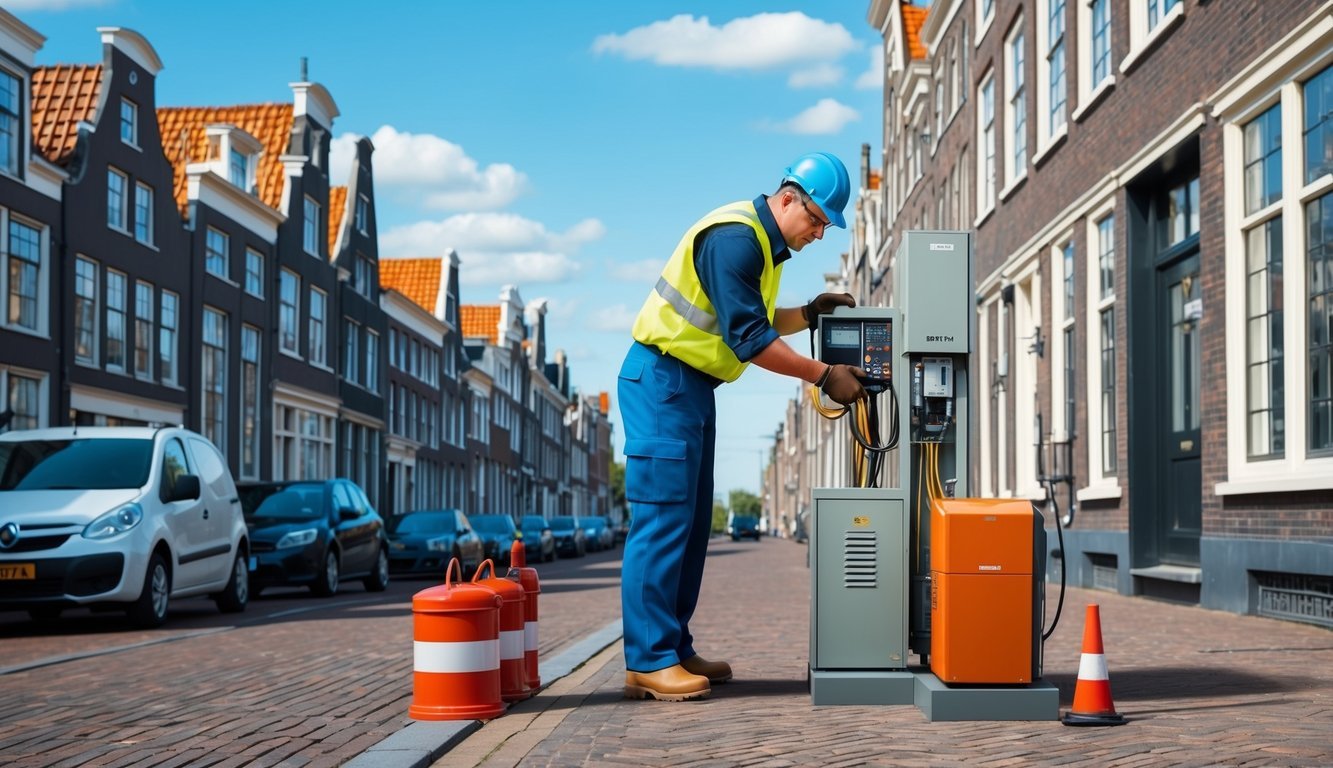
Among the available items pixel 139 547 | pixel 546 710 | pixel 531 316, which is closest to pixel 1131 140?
pixel 139 547

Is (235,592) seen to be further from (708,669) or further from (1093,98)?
(1093,98)

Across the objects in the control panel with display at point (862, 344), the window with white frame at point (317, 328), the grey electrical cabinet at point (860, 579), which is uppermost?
the window with white frame at point (317, 328)

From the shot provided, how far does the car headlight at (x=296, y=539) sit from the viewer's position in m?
18.3

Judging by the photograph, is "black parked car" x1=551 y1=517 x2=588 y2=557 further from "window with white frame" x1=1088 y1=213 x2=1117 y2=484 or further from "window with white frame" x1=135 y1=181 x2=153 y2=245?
"window with white frame" x1=1088 y1=213 x2=1117 y2=484

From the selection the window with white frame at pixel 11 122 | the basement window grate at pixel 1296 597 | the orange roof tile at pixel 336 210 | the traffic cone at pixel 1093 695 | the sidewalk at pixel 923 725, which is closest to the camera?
the sidewalk at pixel 923 725

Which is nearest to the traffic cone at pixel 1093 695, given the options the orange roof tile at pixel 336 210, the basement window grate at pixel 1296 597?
the basement window grate at pixel 1296 597

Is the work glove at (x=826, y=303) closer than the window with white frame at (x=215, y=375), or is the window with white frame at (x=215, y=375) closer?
the work glove at (x=826, y=303)

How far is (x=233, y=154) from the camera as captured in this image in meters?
34.5

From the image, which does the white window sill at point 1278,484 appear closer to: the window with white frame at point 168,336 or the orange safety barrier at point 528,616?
the orange safety barrier at point 528,616

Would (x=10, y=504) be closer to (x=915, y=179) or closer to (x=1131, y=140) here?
(x=1131, y=140)

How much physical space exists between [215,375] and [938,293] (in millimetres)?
28412

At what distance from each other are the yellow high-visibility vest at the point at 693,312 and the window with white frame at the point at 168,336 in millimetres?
24792

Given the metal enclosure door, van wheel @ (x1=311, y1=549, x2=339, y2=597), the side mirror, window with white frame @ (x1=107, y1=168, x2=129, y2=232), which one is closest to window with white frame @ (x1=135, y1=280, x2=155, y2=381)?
window with white frame @ (x1=107, y1=168, x2=129, y2=232)

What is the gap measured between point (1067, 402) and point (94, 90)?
60.4ft
